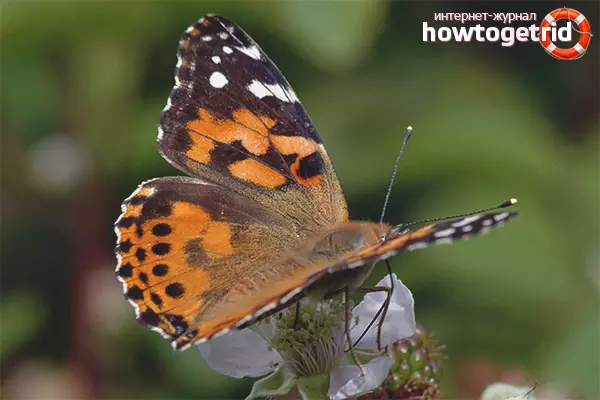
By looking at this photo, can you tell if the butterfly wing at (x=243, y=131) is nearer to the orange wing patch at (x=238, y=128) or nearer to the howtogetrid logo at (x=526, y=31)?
the orange wing patch at (x=238, y=128)

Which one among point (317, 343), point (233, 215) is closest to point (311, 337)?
point (317, 343)

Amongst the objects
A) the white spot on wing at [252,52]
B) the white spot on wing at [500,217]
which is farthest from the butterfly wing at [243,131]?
the white spot on wing at [500,217]

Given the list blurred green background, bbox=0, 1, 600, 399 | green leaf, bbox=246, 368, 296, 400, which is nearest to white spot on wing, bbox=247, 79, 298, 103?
green leaf, bbox=246, 368, 296, 400

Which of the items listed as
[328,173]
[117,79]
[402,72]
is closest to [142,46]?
[117,79]

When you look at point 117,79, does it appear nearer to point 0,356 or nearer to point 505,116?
point 0,356

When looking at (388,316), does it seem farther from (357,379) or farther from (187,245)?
(187,245)
